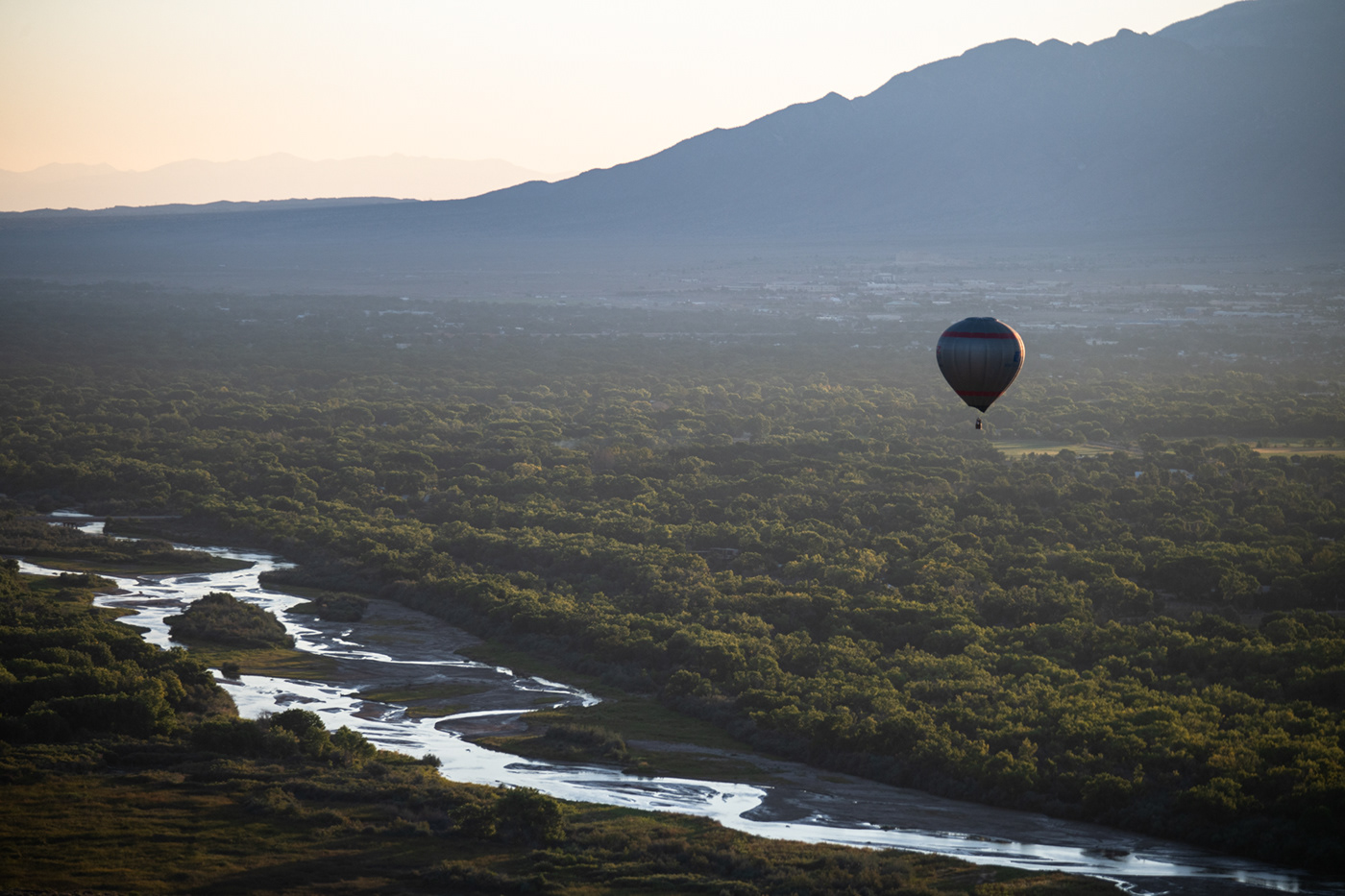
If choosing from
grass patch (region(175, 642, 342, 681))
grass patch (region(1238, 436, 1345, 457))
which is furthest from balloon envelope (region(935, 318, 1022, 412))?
grass patch (region(1238, 436, 1345, 457))

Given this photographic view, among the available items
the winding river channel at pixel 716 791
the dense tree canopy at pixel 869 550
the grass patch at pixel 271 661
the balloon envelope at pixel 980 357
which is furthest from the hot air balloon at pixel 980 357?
the grass patch at pixel 271 661

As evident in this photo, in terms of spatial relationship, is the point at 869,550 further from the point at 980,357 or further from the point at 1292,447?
the point at 1292,447

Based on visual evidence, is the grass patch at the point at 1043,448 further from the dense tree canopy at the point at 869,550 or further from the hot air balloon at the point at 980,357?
the hot air balloon at the point at 980,357

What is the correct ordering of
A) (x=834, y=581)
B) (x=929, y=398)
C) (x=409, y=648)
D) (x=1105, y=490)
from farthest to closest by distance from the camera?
(x=929, y=398), (x=1105, y=490), (x=834, y=581), (x=409, y=648)

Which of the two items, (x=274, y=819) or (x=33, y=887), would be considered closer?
(x=33, y=887)

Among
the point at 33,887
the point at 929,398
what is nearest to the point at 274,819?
the point at 33,887

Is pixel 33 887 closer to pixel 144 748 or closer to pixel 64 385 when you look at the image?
pixel 144 748

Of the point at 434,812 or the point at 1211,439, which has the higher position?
the point at 1211,439

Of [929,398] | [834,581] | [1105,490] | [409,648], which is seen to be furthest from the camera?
[929,398]
